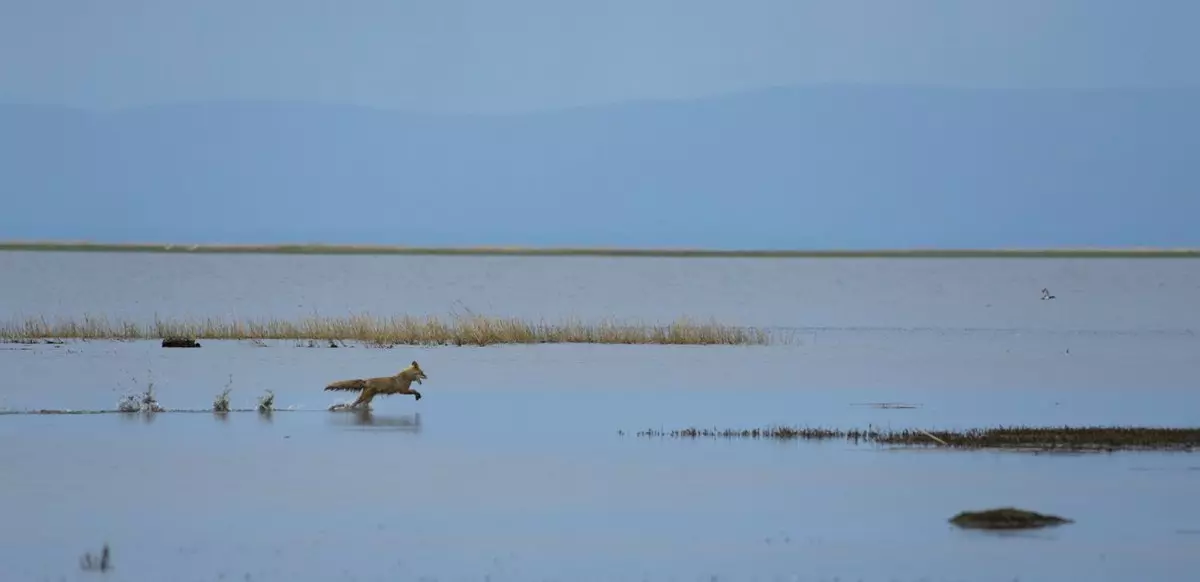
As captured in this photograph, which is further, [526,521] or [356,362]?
[356,362]

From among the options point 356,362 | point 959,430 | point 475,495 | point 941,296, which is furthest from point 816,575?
point 941,296

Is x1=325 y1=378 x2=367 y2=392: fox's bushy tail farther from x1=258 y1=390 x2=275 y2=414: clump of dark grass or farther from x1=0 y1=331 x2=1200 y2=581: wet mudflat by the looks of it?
x1=258 y1=390 x2=275 y2=414: clump of dark grass

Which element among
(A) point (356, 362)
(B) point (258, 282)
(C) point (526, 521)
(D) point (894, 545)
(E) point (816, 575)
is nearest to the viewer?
(E) point (816, 575)

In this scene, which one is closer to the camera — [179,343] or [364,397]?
[364,397]

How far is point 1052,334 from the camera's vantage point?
5912 centimetres

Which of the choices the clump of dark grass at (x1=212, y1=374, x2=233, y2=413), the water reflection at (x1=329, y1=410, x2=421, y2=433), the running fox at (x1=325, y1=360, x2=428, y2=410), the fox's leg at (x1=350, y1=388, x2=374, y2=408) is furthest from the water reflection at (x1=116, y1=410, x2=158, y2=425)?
the fox's leg at (x1=350, y1=388, x2=374, y2=408)

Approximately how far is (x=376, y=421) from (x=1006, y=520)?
478 inches

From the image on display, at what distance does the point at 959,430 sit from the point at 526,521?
34.0ft

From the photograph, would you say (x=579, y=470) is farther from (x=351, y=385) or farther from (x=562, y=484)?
(x=351, y=385)

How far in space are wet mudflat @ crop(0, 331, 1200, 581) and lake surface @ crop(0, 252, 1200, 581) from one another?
0.06 m

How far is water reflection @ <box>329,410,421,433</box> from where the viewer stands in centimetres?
2791

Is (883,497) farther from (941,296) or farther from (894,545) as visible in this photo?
(941,296)

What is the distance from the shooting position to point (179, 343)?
4409 cm

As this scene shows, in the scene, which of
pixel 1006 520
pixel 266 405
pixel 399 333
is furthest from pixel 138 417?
pixel 399 333
